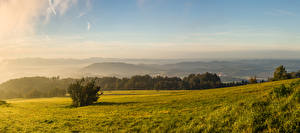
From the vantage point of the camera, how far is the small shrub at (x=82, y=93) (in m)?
35.3

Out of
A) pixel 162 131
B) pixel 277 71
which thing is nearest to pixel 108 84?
pixel 277 71

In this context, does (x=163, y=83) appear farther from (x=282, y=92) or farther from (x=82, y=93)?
(x=282, y=92)

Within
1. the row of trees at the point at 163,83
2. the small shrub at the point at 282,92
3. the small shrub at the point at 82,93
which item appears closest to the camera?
the small shrub at the point at 282,92

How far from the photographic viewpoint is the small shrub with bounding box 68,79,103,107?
35.3 meters

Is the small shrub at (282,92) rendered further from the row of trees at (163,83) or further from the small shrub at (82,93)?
the row of trees at (163,83)

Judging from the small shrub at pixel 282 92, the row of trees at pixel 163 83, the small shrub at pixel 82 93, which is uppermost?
the small shrub at pixel 282 92

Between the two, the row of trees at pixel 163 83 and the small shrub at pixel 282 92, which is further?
the row of trees at pixel 163 83

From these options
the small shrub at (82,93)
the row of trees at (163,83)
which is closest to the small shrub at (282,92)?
the small shrub at (82,93)

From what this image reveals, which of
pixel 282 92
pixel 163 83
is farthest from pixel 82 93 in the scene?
pixel 163 83

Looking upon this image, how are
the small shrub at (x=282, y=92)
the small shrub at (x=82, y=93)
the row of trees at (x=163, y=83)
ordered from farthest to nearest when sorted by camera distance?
1. the row of trees at (x=163, y=83)
2. the small shrub at (x=82, y=93)
3. the small shrub at (x=282, y=92)

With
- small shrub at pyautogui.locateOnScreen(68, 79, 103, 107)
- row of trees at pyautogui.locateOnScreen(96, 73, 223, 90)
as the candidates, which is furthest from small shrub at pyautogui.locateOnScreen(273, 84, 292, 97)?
row of trees at pyautogui.locateOnScreen(96, 73, 223, 90)

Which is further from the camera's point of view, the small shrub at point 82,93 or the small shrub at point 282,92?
the small shrub at point 82,93

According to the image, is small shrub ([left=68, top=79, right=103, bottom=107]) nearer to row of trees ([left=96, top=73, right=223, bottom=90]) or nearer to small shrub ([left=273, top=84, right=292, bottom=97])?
small shrub ([left=273, top=84, right=292, bottom=97])

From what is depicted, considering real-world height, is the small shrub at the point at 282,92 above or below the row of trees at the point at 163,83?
above
